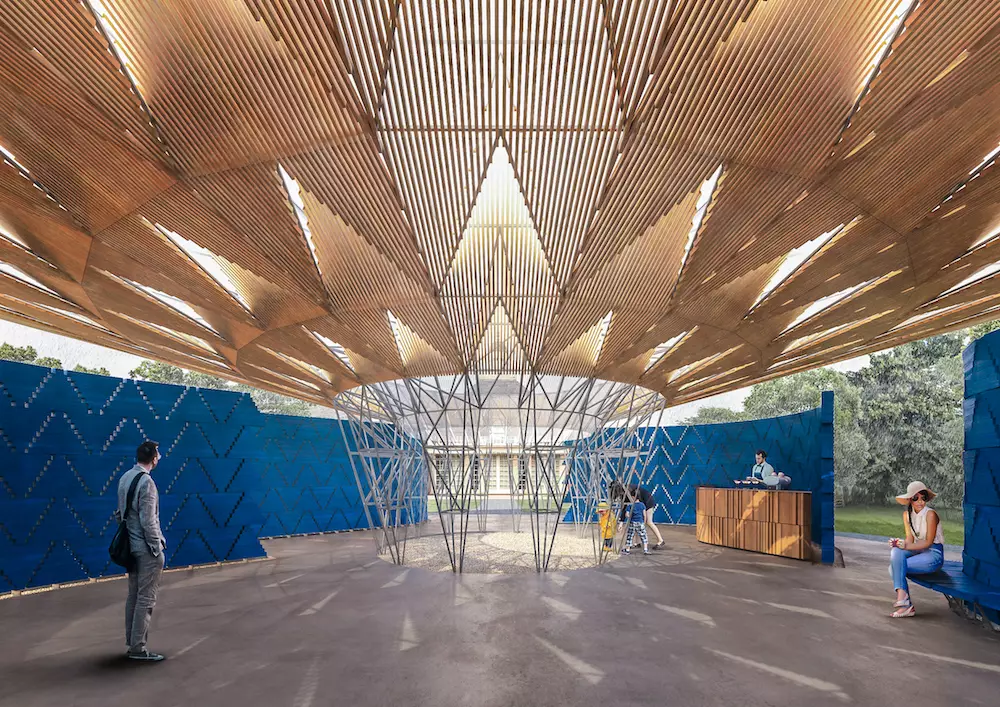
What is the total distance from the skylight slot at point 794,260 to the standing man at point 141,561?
11091 millimetres

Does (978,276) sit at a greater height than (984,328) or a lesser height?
lesser

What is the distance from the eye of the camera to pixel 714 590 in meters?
12.8

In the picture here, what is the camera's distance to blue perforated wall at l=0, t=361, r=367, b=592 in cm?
1226

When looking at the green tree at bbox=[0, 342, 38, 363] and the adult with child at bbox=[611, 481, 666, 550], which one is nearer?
the adult with child at bbox=[611, 481, 666, 550]

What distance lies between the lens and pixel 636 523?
1941 cm

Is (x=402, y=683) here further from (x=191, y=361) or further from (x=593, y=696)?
(x=191, y=361)

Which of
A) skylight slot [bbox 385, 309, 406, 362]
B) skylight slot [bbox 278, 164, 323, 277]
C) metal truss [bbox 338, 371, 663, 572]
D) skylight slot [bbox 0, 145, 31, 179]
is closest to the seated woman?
metal truss [bbox 338, 371, 663, 572]

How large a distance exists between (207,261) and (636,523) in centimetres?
1444

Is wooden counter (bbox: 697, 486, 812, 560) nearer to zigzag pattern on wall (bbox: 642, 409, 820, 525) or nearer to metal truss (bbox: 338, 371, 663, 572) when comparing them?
zigzag pattern on wall (bbox: 642, 409, 820, 525)

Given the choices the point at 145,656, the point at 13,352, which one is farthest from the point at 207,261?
the point at 13,352

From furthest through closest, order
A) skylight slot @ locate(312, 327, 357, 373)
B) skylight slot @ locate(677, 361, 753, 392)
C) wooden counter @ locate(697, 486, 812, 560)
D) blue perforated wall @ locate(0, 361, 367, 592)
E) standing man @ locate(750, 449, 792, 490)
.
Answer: skylight slot @ locate(677, 361, 753, 392), standing man @ locate(750, 449, 792, 490), wooden counter @ locate(697, 486, 812, 560), skylight slot @ locate(312, 327, 357, 373), blue perforated wall @ locate(0, 361, 367, 592)

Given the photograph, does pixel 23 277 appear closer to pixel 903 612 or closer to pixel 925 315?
pixel 903 612

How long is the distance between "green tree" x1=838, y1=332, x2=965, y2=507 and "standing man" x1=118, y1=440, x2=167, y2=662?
4090cm

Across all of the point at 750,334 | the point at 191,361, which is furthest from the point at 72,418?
the point at 750,334
